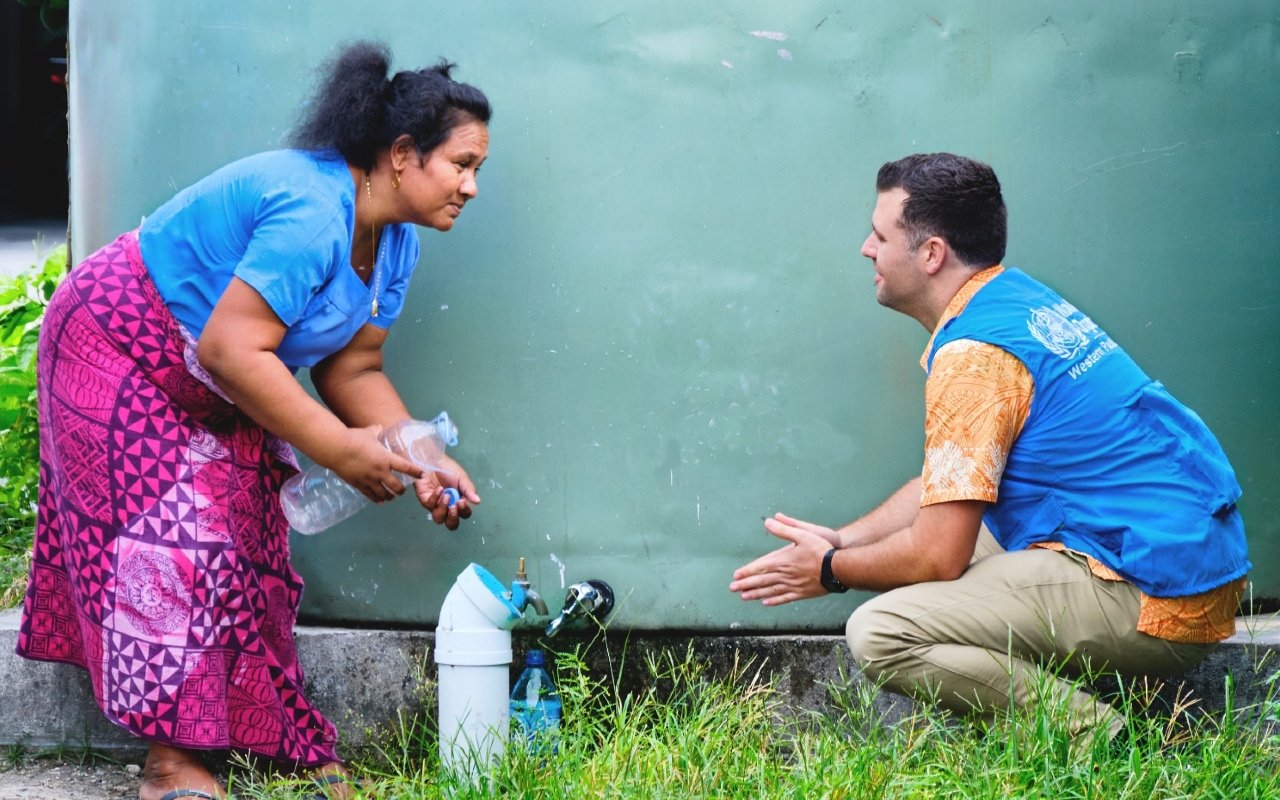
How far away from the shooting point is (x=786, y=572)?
3.25 meters

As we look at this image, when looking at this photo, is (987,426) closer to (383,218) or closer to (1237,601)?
(1237,601)

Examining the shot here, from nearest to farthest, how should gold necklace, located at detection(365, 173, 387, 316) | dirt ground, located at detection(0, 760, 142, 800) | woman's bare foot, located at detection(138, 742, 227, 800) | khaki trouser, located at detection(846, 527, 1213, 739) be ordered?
khaki trouser, located at detection(846, 527, 1213, 739), woman's bare foot, located at detection(138, 742, 227, 800), gold necklace, located at detection(365, 173, 387, 316), dirt ground, located at detection(0, 760, 142, 800)

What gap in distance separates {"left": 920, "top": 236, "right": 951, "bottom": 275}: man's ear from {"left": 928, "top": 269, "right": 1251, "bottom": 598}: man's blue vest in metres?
0.13

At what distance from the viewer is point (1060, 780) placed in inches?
111

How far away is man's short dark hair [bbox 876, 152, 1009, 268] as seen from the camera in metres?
3.23

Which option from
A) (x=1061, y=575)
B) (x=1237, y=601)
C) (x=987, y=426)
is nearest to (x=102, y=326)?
(x=987, y=426)

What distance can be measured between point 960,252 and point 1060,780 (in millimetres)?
1154

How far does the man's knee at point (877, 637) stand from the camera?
315cm

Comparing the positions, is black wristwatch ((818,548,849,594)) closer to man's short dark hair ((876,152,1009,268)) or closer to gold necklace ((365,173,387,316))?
man's short dark hair ((876,152,1009,268))

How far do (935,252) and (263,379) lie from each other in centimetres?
151

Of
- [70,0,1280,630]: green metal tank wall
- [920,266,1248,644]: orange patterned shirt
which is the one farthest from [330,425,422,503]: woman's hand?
[920,266,1248,644]: orange patterned shirt

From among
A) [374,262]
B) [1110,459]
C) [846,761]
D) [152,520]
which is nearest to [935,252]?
[1110,459]

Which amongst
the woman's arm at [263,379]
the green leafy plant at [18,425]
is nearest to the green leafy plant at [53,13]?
the green leafy plant at [18,425]

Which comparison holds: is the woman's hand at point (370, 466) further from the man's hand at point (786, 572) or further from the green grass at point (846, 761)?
the man's hand at point (786, 572)
